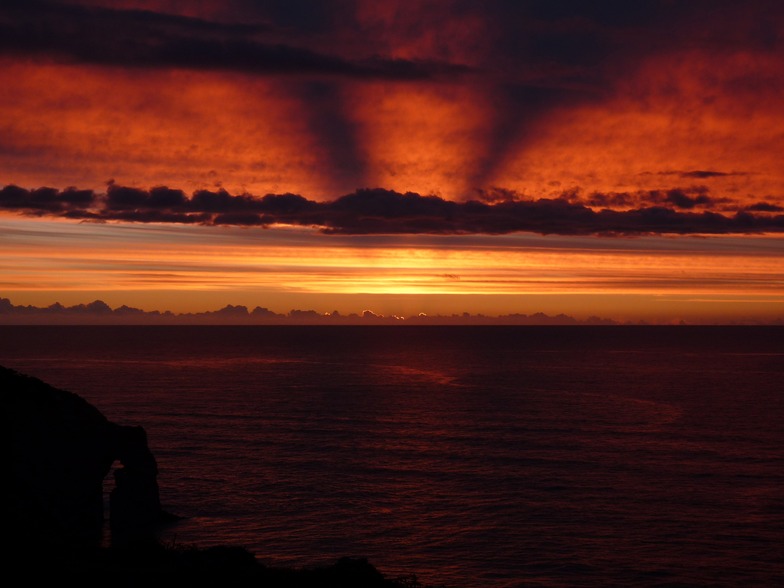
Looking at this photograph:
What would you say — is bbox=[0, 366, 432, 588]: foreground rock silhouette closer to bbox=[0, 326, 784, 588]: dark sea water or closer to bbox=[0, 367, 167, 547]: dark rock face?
bbox=[0, 367, 167, 547]: dark rock face

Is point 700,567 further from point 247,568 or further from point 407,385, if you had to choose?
point 407,385

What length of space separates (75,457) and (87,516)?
3957 millimetres

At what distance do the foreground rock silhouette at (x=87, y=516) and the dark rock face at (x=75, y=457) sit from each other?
0.06 metres

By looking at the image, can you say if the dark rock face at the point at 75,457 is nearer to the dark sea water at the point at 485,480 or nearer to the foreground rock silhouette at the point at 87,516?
the foreground rock silhouette at the point at 87,516

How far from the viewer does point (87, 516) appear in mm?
49562

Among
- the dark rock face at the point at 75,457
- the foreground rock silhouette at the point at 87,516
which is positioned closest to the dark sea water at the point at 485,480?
the dark rock face at the point at 75,457

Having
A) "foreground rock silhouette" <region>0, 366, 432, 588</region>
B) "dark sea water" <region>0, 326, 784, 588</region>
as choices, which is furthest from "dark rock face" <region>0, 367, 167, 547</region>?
"dark sea water" <region>0, 326, 784, 588</region>

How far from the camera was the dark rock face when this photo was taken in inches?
1831

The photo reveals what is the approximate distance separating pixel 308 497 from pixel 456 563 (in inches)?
651

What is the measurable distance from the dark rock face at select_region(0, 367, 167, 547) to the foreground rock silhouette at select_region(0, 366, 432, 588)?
64mm

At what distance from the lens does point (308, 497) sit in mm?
57562

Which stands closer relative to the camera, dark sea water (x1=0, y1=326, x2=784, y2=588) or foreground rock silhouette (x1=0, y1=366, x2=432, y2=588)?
foreground rock silhouette (x1=0, y1=366, x2=432, y2=588)

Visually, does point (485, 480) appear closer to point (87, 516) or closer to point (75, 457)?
point (87, 516)

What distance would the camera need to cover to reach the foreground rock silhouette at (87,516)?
89.9ft
